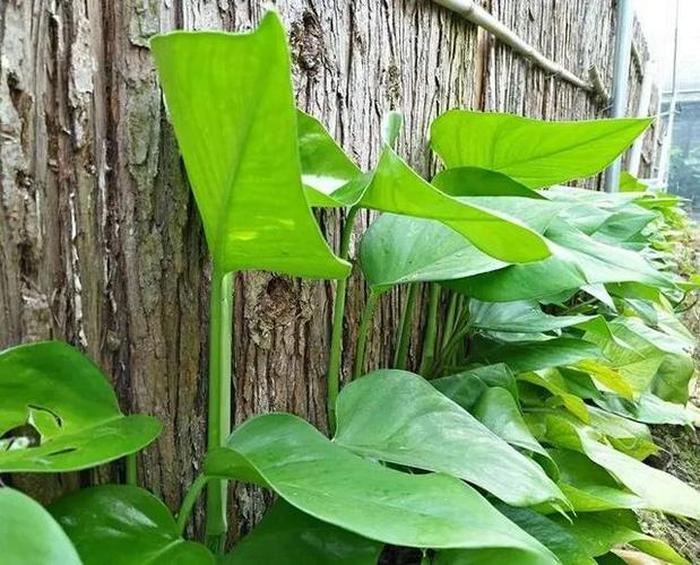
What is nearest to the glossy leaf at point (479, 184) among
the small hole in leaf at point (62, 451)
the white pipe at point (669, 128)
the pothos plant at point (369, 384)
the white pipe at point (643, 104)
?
the pothos plant at point (369, 384)

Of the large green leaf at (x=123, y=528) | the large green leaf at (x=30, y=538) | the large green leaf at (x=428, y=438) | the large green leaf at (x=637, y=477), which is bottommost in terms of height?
the large green leaf at (x=637, y=477)

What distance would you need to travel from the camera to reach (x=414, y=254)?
62cm

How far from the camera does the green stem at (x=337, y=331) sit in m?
0.63

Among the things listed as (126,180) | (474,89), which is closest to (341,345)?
(126,180)

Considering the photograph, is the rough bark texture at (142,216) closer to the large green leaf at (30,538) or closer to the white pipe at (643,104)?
the large green leaf at (30,538)

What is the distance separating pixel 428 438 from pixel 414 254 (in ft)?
0.68

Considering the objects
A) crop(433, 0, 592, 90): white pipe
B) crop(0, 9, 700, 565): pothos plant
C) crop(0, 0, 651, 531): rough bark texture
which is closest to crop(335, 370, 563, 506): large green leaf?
crop(0, 9, 700, 565): pothos plant

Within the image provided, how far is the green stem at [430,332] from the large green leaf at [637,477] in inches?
6.5

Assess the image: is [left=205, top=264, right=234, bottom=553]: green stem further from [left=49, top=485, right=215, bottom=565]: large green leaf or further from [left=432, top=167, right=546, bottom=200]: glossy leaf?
[left=432, top=167, right=546, bottom=200]: glossy leaf

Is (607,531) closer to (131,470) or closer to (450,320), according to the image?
(450,320)

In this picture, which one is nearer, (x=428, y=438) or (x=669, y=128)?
(x=428, y=438)

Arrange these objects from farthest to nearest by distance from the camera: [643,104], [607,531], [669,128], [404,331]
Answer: [669,128]
[643,104]
[404,331]
[607,531]

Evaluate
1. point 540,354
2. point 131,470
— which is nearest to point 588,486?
point 540,354

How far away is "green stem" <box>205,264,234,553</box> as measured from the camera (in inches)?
18.9
